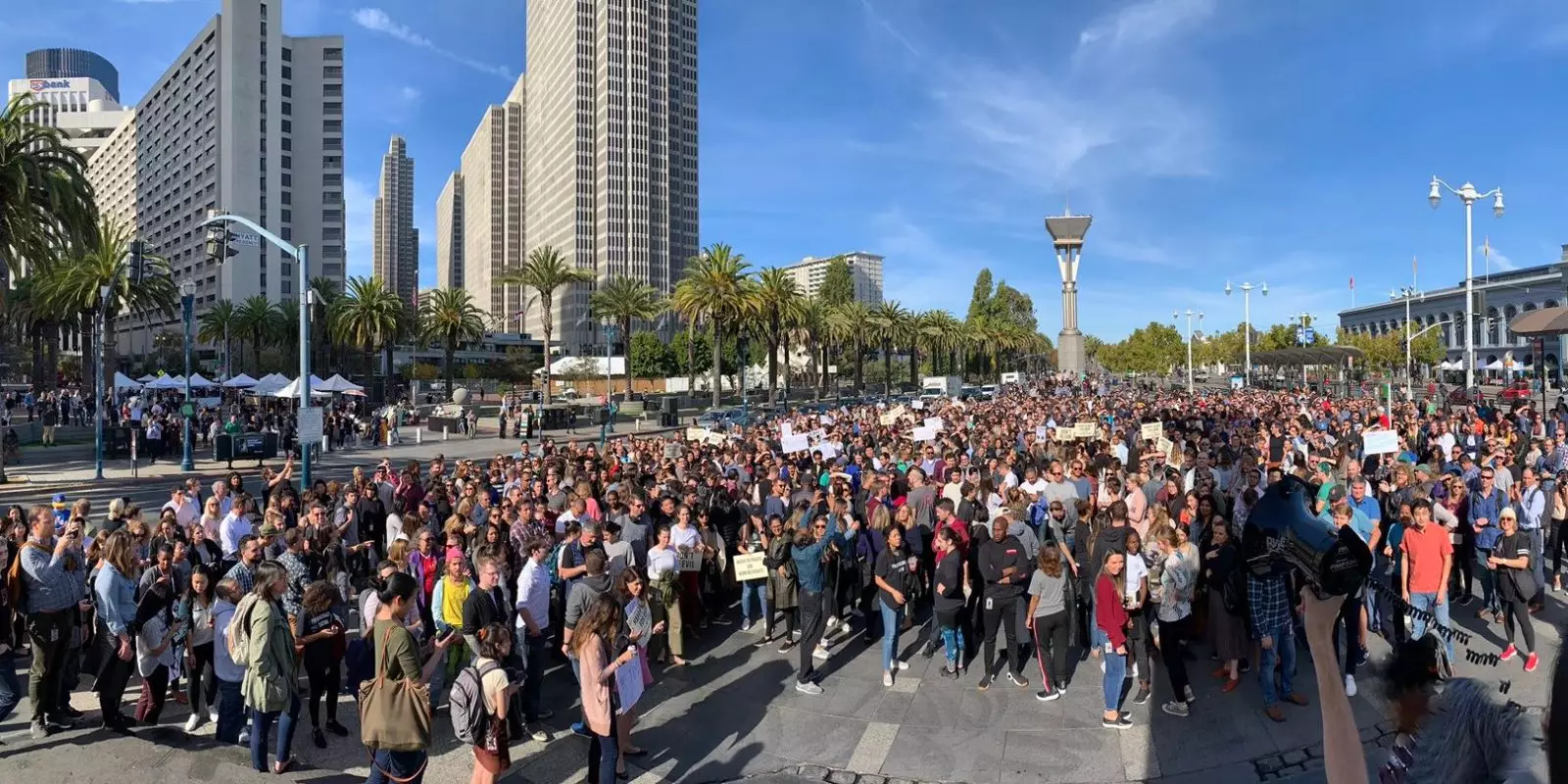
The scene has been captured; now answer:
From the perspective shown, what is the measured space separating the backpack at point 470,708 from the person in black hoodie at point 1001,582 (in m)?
4.75

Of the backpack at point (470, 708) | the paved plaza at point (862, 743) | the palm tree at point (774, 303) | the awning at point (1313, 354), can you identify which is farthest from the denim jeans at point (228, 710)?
the awning at point (1313, 354)

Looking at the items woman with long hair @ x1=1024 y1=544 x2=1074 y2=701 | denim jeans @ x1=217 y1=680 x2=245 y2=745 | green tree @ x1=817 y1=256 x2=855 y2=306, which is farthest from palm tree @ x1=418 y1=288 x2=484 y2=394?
woman with long hair @ x1=1024 y1=544 x2=1074 y2=701

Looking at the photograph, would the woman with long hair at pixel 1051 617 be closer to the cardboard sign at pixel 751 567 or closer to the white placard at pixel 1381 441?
the cardboard sign at pixel 751 567

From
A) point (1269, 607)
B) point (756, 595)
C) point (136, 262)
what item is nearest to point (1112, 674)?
point (1269, 607)

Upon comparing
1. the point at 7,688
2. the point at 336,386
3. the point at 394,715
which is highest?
the point at 336,386

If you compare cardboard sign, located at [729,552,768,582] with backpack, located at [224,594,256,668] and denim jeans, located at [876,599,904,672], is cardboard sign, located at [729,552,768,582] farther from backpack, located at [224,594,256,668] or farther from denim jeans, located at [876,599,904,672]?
backpack, located at [224,594,256,668]

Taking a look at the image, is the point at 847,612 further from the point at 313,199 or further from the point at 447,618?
the point at 313,199

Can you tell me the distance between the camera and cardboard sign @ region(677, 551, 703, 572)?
9.60 meters

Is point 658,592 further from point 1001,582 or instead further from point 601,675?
point 1001,582

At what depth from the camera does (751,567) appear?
950 cm

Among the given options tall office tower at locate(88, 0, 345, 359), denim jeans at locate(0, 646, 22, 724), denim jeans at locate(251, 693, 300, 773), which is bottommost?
denim jeans at locate(251, 693, 300, 773)

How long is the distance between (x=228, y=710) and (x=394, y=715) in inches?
99.5

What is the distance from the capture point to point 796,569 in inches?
344

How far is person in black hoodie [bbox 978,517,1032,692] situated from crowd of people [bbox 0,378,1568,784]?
28 millimetres
